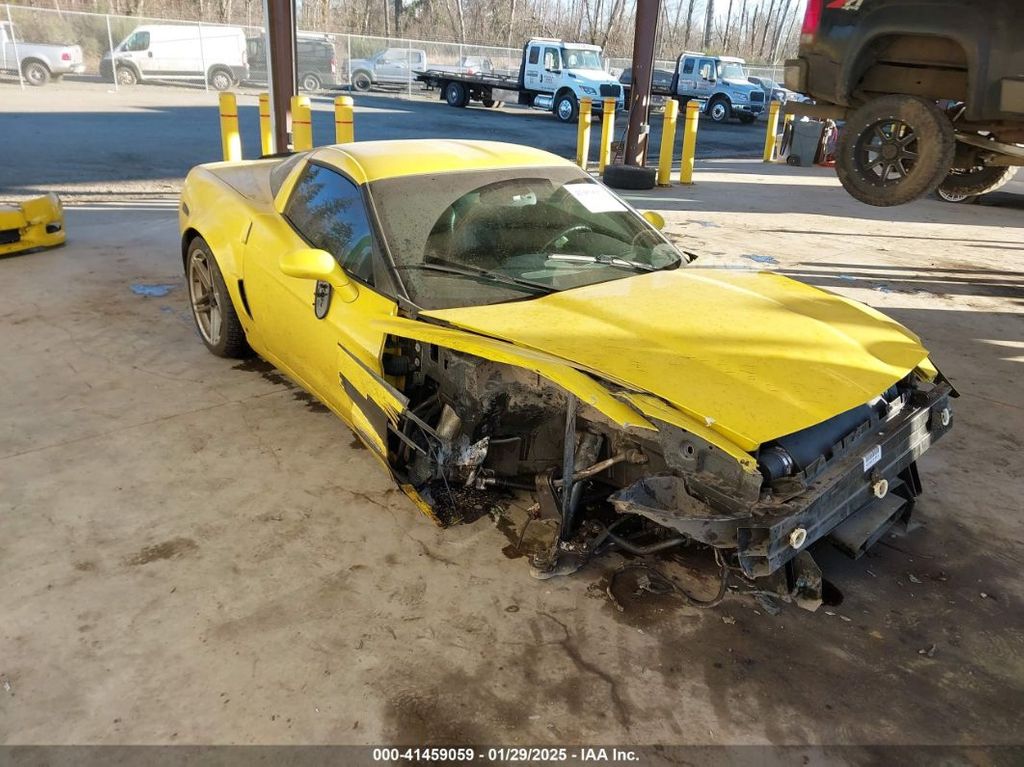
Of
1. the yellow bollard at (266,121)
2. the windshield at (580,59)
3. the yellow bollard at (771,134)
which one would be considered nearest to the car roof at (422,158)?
the yellow bollard at (266,121)

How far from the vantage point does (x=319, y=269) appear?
3.26 m

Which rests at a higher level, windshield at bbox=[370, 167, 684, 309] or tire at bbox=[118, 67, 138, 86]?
tire at bbox=[118, 67, 138, 86]

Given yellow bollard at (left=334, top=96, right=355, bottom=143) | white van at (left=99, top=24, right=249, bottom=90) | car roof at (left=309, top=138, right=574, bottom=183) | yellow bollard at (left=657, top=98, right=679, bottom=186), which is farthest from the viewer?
white van at (left=99, top=24, right=249, bottom=90)

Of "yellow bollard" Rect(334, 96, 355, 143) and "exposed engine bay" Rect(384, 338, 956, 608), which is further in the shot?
"yellow bollard" Rect(334, 96, 355, 143)

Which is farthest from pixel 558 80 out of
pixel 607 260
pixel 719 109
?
pixel 607 260

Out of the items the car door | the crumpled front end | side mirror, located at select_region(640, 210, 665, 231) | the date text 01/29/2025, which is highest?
side mirror, located at select_region(640, 210, 665, 231)

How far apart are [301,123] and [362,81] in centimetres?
2367

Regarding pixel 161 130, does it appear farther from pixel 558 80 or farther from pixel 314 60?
pixel 314 60

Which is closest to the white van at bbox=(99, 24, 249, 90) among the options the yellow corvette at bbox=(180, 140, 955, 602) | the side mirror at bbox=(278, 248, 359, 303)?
the yellow corvette at bbox=(180, 140, 955, 602)

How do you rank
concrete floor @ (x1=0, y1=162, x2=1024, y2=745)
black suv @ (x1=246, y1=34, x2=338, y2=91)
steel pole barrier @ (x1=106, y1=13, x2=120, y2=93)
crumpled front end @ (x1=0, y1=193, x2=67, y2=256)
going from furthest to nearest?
black suv @ (x1=246, y1=34, x2=338, y2=91)
steel pole barrier @ (x1=106, y1=13, x2=120, y2=93)
crumpled front end @ (x1=0, y1=193, x2=67, y2=256)
concrete floor @ (x1=0, y1=162, x2=1024, y2=745)

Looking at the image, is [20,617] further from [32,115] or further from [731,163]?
[32,115]

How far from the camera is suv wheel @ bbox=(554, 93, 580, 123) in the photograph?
24.5 m

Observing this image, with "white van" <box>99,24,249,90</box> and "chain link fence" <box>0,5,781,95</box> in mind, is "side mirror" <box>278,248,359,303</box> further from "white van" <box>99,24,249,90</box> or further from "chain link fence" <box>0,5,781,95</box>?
"white van" <box>99,24,249,90</box>

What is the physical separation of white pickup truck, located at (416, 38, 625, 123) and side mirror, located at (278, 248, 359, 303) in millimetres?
22477
